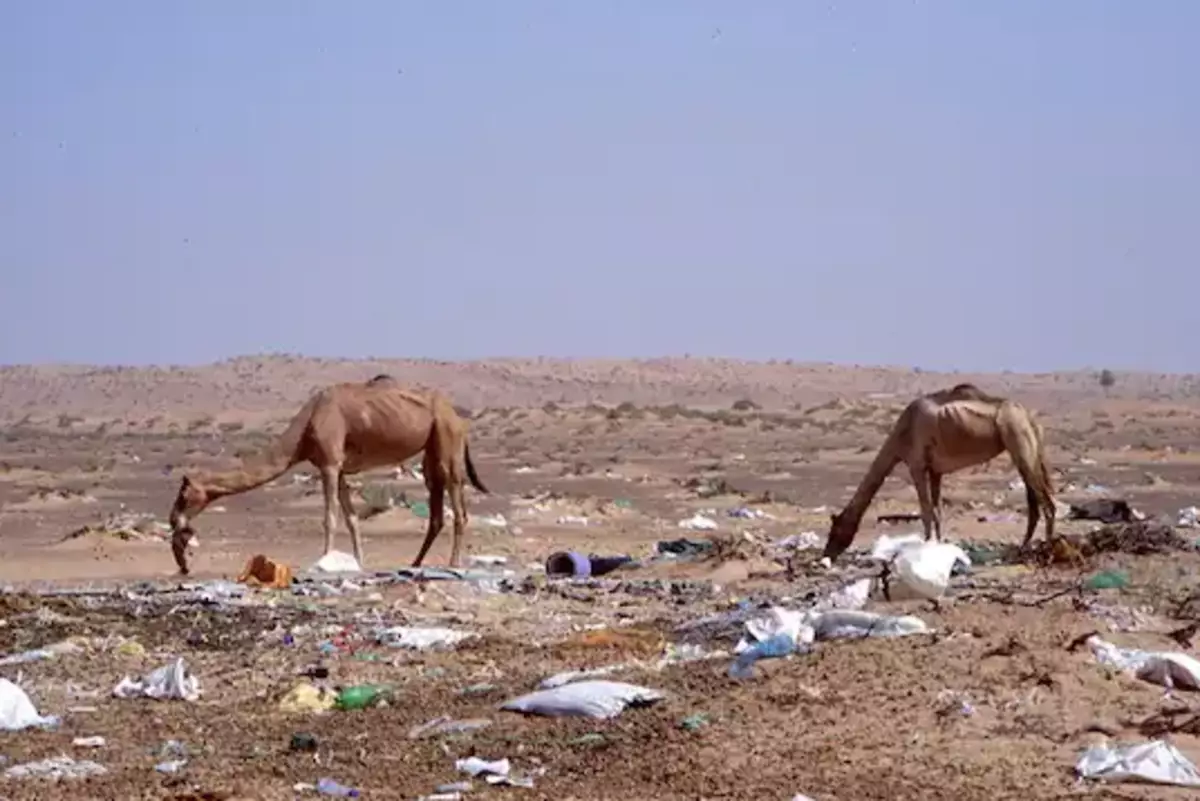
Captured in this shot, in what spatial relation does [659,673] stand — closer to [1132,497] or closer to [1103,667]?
[1103,667]

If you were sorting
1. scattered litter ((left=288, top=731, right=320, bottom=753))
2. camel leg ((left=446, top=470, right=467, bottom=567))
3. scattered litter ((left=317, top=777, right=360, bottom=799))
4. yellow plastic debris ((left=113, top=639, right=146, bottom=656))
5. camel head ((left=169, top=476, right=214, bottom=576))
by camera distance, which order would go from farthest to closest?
camel leg ((left=446, top=470, right=467, bottom=567)) < camel head ((left=169, top=476, right=214, bottom=576)) < yellow plastic debris ((left=113, top=639, right=146, bottom=656)) < scattered litter ((left=288, top=731, right=320, bottom=753)) < scattered litter ((left=317, top=777, right=360, bottom=799))

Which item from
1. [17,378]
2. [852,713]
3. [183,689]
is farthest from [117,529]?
[17,378]

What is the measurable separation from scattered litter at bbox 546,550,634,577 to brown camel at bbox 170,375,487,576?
4.66 ft

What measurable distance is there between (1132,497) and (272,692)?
73.5 ft

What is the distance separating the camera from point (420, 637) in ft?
42.1

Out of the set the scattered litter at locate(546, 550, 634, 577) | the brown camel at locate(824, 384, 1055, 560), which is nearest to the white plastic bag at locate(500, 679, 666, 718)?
the scattered litter at locate(546, 550, 634, 577)

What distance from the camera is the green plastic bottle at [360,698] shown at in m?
10.6

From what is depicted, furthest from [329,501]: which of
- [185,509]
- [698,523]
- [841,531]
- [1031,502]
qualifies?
[698,523]

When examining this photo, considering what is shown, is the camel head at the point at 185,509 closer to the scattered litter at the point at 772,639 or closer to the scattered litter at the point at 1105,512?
the scattered litter at the point at 772,639

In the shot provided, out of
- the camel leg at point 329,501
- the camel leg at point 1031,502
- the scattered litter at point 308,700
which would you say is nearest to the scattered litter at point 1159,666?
the scattered litter at point 308,700

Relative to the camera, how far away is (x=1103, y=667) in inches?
389

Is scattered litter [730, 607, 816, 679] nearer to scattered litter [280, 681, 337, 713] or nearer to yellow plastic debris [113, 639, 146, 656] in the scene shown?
scattered litter [280, 681, 337, 713]

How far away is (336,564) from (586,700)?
27.5ft

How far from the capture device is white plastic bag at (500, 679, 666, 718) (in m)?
9.59
